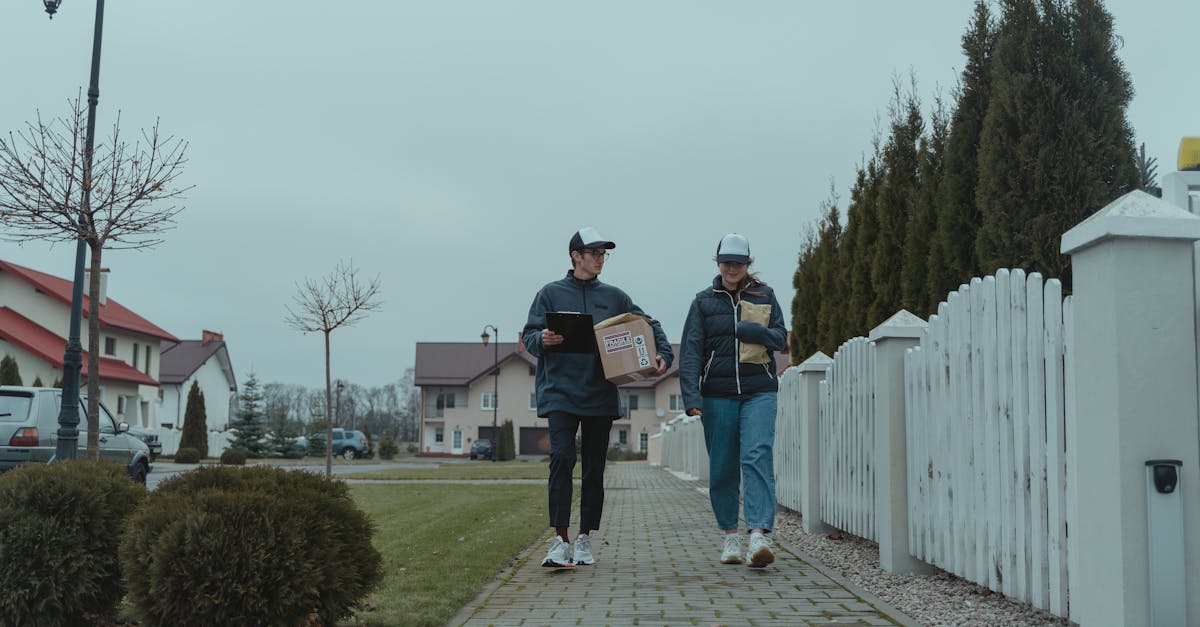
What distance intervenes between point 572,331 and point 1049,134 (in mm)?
6340

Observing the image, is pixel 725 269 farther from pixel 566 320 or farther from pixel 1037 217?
pixel 1037 217

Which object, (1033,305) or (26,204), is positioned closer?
(1033,305)

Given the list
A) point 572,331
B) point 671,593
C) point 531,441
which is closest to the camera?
point 671,593

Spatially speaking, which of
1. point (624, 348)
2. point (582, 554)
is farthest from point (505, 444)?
point (624, 348)

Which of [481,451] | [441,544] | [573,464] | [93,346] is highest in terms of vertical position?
[93,346]

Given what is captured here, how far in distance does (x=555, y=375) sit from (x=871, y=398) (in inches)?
79.9

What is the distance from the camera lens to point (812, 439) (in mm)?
8836

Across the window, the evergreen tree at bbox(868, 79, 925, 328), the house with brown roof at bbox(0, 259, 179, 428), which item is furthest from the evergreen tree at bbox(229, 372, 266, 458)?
the evergreen tree at bbox(868, 79, 925, 328)

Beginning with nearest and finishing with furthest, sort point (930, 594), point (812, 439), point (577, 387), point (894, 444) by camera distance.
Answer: point (930, 594) → point (894, 444) → point (577, 387) → point (812, 439)

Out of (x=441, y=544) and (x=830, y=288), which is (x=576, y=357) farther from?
(x=830, y=288)

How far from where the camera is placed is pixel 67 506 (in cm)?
475

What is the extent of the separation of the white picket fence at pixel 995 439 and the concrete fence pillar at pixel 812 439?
8.89 ft

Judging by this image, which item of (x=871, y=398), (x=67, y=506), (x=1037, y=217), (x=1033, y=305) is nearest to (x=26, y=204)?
(x=67, y=506)

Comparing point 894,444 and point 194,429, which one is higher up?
point 894,444
